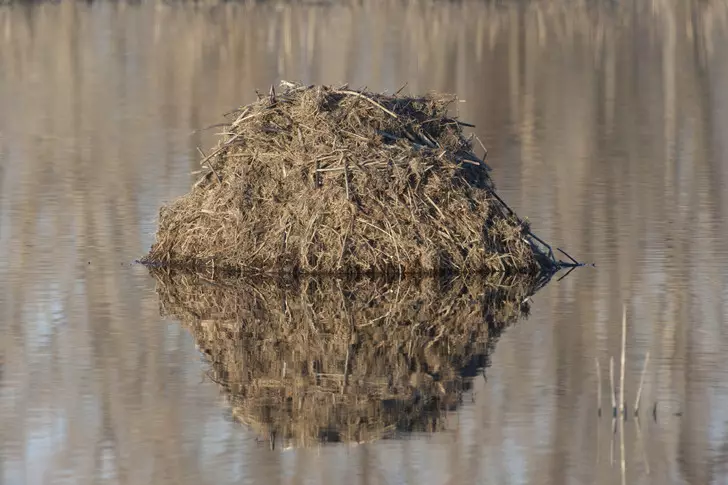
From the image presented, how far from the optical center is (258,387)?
10.2m

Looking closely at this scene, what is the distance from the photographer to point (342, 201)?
567 inches

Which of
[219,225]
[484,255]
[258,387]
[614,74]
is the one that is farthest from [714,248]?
[614,74]

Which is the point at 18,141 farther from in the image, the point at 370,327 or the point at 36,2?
the point at 36,2

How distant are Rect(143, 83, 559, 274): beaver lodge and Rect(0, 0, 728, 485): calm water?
0.76 meters

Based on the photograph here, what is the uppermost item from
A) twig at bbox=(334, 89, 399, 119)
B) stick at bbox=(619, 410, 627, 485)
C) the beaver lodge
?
twig at bbox=(334, 89, 399, 119)

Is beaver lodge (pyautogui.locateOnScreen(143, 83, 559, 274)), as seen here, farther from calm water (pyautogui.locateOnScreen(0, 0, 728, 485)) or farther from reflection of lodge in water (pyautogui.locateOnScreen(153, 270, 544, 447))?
calm water (pyautogui.locateOnScreen(0, 0, 728, 485))

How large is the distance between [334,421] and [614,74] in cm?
2935

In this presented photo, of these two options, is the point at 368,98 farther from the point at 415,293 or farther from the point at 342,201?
the point at 415,293

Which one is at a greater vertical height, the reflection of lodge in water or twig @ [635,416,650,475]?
the reflection of lodge in water

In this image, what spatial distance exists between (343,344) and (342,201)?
2978 millimetres

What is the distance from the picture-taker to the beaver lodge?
1441cm

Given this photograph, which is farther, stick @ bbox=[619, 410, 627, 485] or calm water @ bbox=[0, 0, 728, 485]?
calm water @ bbox=[0, 0, 728, 485]

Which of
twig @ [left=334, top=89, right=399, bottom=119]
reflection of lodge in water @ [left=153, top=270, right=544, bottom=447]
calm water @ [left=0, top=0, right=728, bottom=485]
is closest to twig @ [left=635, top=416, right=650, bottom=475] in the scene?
calm water @ [left=0, top=0, right=728, bottom=485]

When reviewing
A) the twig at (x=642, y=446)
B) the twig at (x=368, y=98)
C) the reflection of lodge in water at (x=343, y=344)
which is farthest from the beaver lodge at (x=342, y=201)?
the twig at (x=642, y=446)
